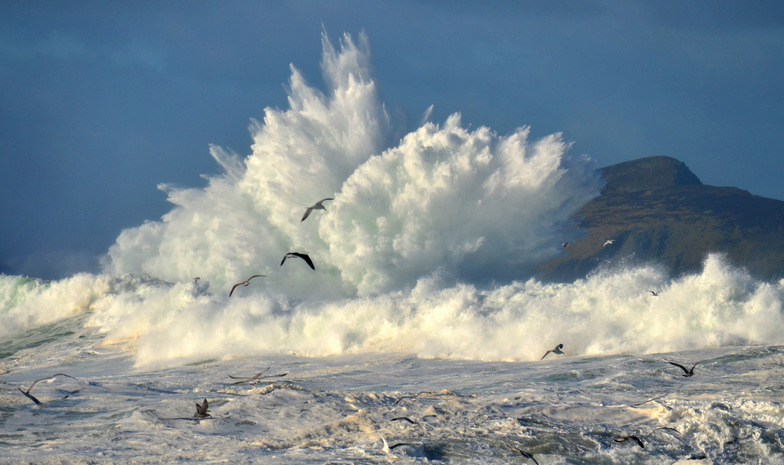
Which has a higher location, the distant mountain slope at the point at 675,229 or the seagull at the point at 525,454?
the distant mountain slope at the point at 675,229

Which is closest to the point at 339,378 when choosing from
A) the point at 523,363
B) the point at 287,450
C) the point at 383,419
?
the point at 523,363

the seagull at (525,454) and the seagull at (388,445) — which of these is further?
the seagull at (388,445)

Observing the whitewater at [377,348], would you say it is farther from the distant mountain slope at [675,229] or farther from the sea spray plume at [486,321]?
the distant mountain slope at [675,229]

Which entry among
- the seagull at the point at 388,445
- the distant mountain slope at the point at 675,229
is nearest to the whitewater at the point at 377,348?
the seagull at the point at 388,445

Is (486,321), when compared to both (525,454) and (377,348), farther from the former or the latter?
(525,454)

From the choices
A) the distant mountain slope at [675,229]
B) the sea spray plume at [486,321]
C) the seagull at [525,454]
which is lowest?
the seagull at [525,454]

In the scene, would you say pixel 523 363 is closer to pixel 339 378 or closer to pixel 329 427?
pixel 339 378

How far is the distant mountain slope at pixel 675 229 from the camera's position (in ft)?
162

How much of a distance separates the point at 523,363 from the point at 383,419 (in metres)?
8.09

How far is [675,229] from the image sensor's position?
53.3 metres

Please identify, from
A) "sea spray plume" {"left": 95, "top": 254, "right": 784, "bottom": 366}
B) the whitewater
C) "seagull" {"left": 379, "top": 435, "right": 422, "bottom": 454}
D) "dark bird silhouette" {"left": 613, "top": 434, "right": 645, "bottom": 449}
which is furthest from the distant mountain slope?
"seagull" {"left": 379, "top": 435, "right": 422, "bottom": 454}

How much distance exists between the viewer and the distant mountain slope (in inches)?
1940

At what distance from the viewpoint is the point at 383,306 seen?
20.4 metres

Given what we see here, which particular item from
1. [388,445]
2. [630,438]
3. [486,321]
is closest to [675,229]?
[486,321]
